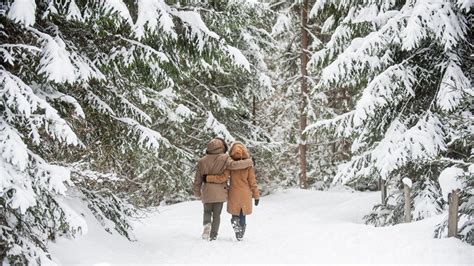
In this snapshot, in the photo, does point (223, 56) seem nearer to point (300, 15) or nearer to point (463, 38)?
point (463, 38)

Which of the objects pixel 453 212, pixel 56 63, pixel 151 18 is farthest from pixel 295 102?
pixel 56 63

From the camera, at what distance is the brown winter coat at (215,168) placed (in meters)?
9.09

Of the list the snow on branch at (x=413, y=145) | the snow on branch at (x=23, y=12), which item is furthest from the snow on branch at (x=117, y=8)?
the snow on branch at (x=413, y=145)

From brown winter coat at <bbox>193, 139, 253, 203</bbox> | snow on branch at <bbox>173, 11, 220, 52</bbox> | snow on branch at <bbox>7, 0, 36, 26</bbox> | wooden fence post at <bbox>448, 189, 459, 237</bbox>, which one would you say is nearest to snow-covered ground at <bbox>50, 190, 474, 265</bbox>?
wooden fence post at <bbox>448, 189, 459, 237</bbox>

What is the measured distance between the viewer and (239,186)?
930cm

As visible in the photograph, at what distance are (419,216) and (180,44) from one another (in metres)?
5.79

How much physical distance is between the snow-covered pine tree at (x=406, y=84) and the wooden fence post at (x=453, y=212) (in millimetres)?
1854

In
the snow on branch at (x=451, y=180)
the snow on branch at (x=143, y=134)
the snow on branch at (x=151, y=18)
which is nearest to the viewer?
the snow on branch at (x=151, y=18)

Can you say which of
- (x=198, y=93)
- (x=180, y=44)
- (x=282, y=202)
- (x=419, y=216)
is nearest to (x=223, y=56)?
(x=180, y=44)

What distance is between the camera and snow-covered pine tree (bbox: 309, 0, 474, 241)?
28.5 ft

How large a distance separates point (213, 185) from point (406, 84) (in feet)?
13.7

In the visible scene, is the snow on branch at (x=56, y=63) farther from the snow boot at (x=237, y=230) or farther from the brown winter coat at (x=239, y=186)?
the snow boot at (x=237, y=230)

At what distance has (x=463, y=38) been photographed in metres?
8.65

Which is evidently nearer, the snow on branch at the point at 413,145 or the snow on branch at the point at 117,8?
the snow on branch at the point at 117,8
